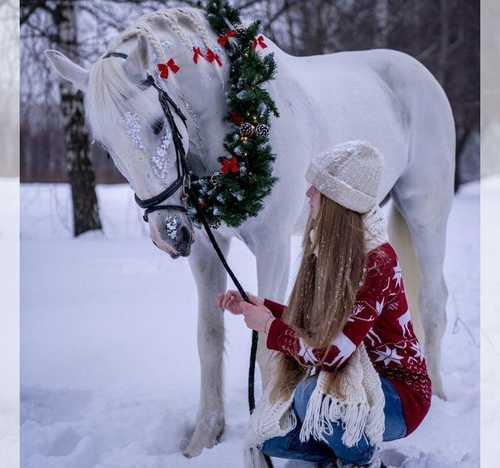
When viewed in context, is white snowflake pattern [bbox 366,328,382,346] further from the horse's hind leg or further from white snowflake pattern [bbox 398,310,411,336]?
the horse's hind leg

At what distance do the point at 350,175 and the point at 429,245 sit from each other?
182 cm

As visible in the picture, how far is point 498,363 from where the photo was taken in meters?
3.76

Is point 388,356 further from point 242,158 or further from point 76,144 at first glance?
point 76,144

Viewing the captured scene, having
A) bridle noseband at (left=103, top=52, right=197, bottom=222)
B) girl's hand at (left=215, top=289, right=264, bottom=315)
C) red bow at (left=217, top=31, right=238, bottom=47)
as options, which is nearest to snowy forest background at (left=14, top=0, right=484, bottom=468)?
girl's hand at (left=215, top=289, right=264, bottom=315)

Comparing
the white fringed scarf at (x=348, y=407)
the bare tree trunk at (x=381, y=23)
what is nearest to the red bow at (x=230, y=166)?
the white fringed scarf at (x=348, y=407)

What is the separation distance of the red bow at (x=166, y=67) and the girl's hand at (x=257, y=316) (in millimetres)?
814

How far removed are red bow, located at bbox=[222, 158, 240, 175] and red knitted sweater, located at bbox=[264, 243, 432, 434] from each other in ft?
1.81

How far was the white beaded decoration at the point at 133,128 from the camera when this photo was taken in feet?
6.43

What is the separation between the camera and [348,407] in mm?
1776

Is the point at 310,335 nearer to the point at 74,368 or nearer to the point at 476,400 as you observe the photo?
the point at 476,400

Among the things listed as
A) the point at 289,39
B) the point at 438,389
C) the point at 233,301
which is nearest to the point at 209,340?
the point at 233,301

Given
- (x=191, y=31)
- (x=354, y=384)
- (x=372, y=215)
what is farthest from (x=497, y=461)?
(x=191, y=31)

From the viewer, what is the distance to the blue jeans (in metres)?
1.85

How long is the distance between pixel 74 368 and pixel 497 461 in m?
2.39
